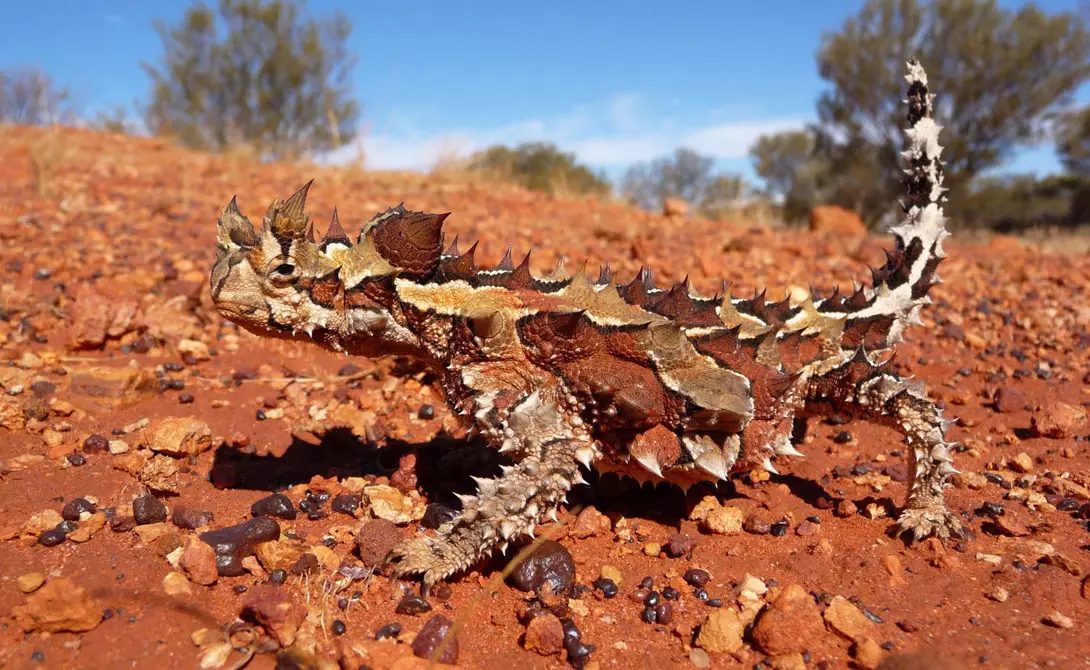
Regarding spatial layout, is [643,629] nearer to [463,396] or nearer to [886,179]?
[463,396]

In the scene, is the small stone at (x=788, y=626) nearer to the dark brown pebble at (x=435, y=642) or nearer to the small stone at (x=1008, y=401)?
the dark brown pebble at (x=435, y=642)

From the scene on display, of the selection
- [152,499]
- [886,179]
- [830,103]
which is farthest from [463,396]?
[830,103]

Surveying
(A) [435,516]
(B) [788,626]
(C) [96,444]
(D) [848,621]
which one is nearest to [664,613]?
(B) [788,626]

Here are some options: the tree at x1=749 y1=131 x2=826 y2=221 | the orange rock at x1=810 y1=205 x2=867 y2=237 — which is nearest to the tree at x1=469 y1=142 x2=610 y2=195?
the orange rock at x1=810 y1=205 x2=867 y2=237

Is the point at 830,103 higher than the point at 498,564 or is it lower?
higher

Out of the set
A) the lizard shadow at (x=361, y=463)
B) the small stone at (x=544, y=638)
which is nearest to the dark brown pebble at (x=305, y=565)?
the lizard shadow at (x=361, y=463)
